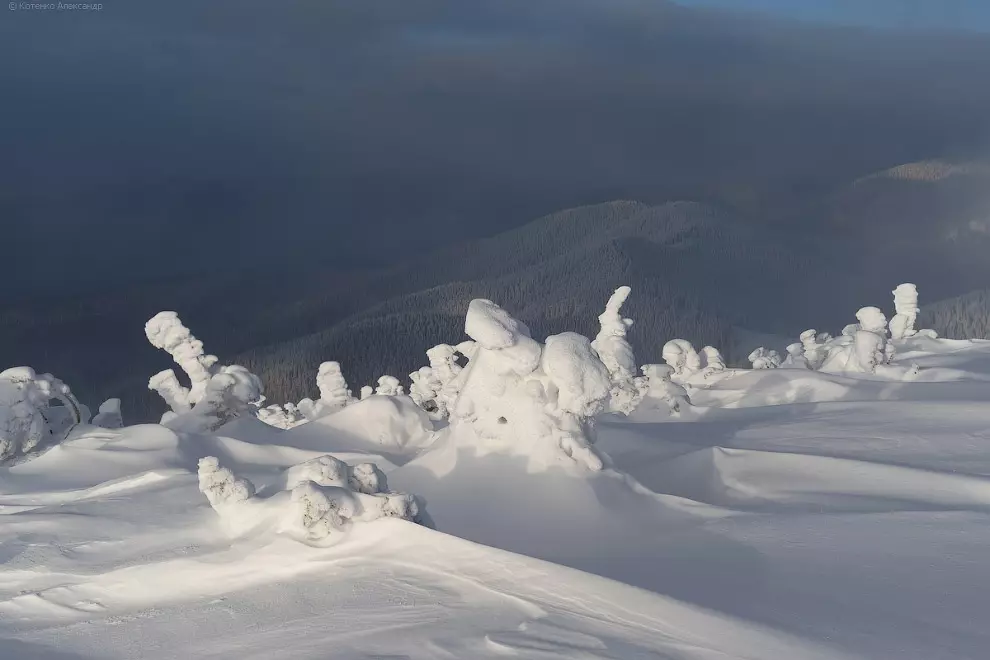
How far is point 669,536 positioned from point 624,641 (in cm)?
298

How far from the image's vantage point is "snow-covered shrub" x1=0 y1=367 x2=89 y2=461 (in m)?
16.4

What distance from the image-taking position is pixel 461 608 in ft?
25.8

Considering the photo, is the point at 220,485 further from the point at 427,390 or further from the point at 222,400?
the point at 427,390

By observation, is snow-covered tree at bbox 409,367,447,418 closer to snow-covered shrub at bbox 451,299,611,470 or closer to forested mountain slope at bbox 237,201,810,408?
snow-covered shrub at bbox 451,299,611,470

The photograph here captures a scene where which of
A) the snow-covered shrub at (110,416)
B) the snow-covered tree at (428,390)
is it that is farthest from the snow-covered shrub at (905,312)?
the snow-covered shrub at (110,416)

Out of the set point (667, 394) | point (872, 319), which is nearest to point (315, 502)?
point (667, 394)

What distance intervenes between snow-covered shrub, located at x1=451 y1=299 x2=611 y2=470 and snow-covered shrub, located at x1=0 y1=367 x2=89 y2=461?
8.98 m

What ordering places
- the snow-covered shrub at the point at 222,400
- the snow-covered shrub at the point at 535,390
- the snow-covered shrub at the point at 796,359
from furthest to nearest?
1. the snow-covered shrub at the point at 796,359
2. the snow-covered shrub at the point at 222,400
3. the snow-covered shrub at the point at 535,390

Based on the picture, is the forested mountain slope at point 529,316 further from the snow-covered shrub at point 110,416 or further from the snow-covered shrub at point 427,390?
→ the snow-covered shrub at point 110,416

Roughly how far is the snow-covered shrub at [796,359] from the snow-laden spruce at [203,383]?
768 inches

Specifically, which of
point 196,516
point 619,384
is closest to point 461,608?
point 196,516

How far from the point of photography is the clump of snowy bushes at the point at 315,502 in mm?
9000

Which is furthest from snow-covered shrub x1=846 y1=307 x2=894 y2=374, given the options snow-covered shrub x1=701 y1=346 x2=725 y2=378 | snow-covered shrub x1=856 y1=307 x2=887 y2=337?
snow-covered shrub x1=701 y1=346 x2=725 y2=378

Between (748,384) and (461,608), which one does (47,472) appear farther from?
(748,384)
